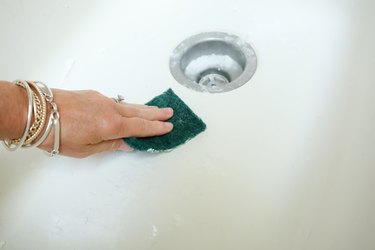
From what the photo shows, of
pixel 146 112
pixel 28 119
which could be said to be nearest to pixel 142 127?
pixel 146 112

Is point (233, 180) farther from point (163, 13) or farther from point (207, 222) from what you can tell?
point (163, 13)

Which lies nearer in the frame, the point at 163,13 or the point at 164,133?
the point at 164,133

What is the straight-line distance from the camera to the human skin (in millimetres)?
363

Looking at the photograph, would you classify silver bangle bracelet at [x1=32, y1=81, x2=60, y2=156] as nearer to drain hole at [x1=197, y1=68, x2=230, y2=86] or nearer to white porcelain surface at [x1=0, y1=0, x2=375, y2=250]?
white porcelain surface at [x1=0, y1=0, x2=375, y2=250]

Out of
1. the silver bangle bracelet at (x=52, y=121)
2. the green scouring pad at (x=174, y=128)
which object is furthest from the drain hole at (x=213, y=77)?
the silver bangle bracelet at (x=52, y=121)

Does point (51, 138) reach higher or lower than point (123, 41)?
lower

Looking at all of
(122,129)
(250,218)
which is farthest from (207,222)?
(122,129)

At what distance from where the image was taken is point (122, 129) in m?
0.44

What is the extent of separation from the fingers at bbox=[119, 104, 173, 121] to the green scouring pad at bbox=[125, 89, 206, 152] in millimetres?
11

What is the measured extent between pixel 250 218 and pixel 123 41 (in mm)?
355

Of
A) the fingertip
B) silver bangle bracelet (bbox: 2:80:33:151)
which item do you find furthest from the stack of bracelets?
the fingertip

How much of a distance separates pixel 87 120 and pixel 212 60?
255mm

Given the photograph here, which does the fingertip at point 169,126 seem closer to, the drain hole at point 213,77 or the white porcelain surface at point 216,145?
the white porcelain surface at point 216,145

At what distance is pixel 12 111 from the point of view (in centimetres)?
36
